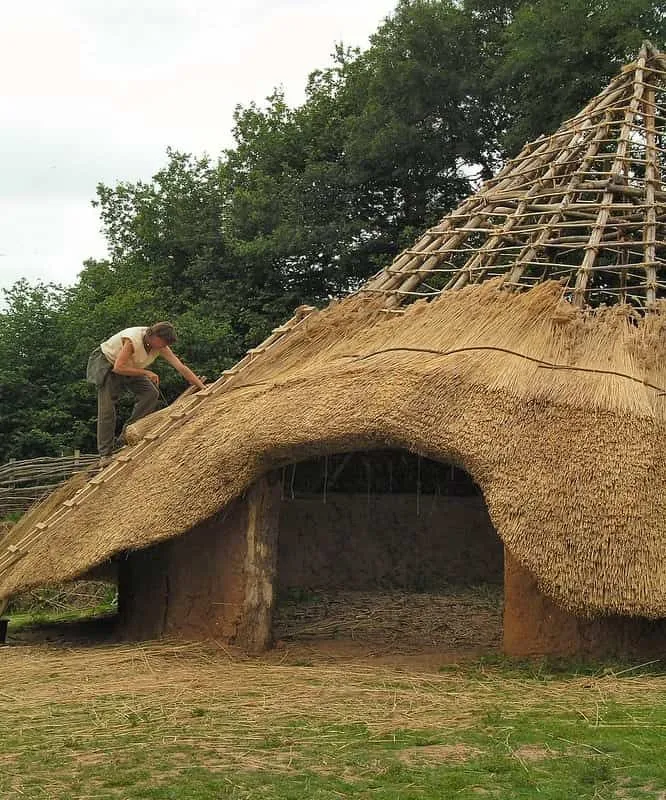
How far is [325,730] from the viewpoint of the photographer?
20.4ft

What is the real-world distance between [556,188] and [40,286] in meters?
14.1

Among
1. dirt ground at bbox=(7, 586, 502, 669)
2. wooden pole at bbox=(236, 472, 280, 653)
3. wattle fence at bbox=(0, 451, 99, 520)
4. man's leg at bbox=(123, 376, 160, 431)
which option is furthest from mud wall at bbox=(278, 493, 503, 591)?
wattle fence at bbox=(0, 451, 99, 520)

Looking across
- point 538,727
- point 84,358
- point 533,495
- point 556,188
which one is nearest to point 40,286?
point 84,358

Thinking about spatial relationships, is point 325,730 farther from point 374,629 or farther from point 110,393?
point 110,393

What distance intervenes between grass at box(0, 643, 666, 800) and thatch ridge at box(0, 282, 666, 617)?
Result: 2.92 feet

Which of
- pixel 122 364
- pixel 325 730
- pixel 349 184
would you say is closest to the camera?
pixel 325 730

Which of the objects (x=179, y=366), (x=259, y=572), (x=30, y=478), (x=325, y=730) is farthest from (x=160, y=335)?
(x=30, y=478)

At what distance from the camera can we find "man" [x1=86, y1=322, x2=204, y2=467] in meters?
10.5

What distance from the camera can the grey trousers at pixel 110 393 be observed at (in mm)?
10719

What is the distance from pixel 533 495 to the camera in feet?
25.5

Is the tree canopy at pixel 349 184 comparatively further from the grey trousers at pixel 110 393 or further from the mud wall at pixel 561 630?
the mud wall at pixel 561 630

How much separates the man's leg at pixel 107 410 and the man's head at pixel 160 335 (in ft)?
1.86

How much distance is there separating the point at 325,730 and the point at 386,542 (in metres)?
7.55

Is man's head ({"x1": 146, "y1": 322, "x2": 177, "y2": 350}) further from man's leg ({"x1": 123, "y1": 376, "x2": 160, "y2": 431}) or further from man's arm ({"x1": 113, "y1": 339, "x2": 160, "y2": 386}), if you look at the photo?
man's leg ({"x1": 123, "y1": 376, "x2": 160, "y2": 431})
